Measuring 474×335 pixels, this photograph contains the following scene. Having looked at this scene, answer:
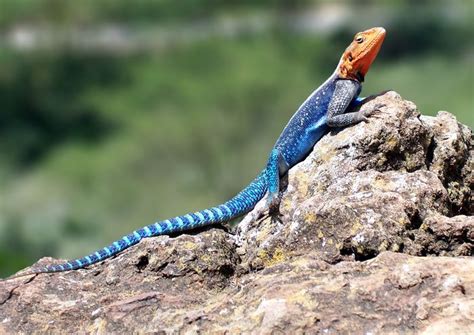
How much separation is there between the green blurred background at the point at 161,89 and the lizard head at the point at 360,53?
7.27 m

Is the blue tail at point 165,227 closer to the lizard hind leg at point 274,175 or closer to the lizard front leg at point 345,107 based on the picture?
the lizard hind leg at point 274,175

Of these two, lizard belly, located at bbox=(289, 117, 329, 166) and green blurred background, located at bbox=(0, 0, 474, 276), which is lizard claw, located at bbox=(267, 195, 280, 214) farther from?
green blurred background, located at bbox=(0, 0, 474, 276)

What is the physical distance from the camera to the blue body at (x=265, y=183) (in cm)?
269

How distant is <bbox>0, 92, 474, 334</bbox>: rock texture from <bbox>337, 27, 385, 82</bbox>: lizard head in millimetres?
388

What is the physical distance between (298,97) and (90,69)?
500cm

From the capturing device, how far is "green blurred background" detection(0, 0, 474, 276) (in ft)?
38.8

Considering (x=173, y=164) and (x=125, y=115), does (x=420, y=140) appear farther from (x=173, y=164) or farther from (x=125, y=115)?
(x=125, y=115)

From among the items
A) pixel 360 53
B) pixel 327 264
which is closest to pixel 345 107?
pixel 360 53

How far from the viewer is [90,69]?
609 inches

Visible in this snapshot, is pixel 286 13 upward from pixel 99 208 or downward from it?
upward

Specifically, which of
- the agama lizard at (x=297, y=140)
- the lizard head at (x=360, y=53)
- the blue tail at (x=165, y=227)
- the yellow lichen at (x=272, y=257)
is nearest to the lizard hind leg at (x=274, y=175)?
the agama lizard at (x=297, y=140)

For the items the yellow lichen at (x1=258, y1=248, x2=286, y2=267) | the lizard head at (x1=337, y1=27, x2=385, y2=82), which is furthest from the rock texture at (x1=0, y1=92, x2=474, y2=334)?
the lizard head at (x1=337, y1=27, x2=385, y2=82)

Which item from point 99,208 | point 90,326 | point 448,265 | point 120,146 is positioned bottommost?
point 448,265

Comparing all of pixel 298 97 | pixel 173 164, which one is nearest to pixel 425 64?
pixel 298 97
